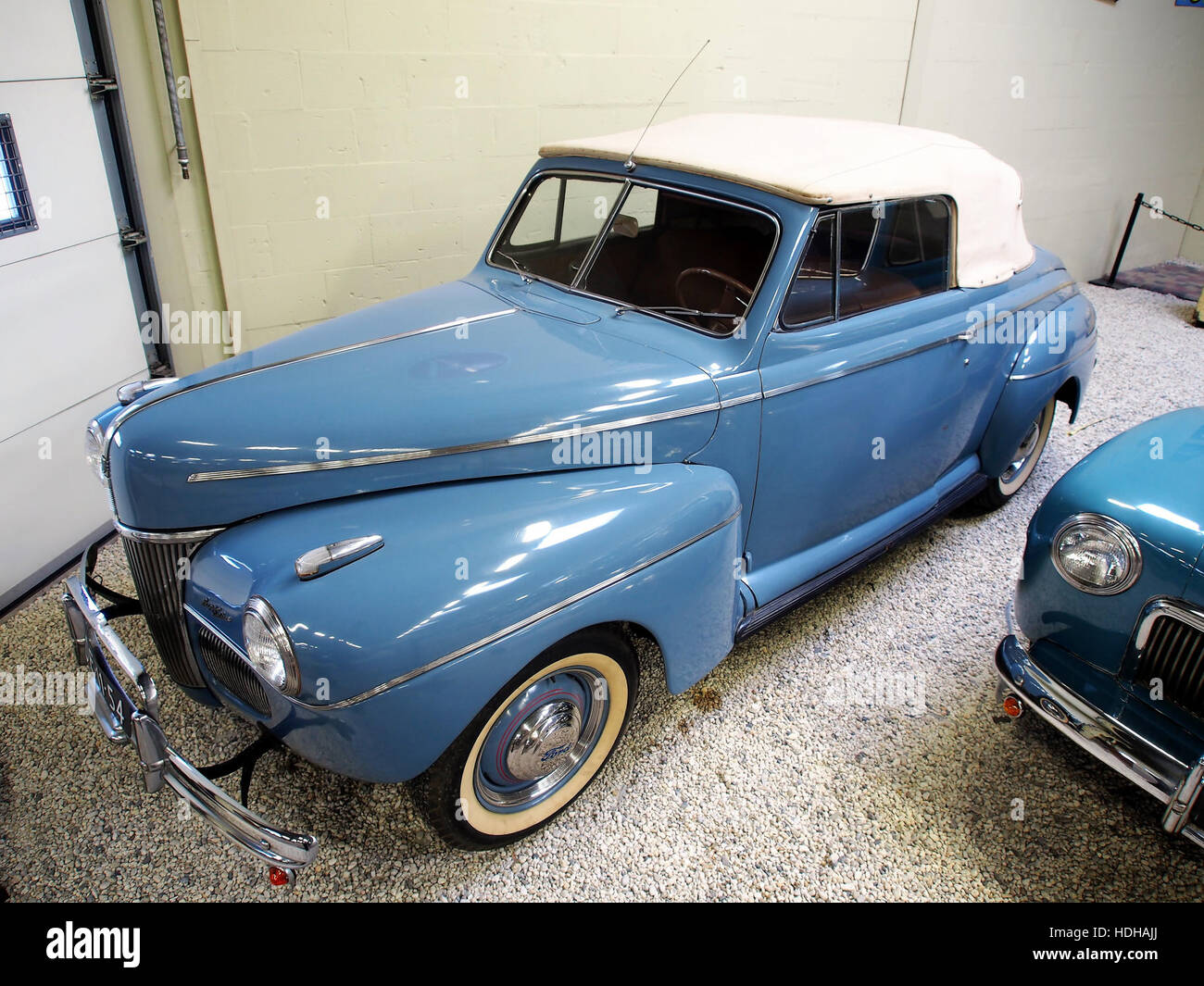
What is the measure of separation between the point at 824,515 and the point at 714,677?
0.69 m

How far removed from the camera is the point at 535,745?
6.88ft

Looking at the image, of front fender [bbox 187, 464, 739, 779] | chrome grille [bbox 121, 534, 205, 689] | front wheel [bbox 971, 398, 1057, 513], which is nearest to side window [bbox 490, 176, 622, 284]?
front fender [bbox 187, 464, 739, 779]

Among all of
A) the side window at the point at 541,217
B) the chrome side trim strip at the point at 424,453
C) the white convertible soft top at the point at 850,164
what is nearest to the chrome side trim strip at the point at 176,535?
the chrome side trim strip at the point at 424,453

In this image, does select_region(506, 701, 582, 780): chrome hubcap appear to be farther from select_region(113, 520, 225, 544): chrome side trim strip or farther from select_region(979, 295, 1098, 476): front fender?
select_region(979, 295, 1098, 476): front fender

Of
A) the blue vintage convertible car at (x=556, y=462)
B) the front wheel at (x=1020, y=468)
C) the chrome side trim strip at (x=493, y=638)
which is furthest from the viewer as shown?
the front wheel at (x=1020, y=468)

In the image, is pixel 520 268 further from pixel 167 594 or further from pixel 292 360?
pixel 167 594

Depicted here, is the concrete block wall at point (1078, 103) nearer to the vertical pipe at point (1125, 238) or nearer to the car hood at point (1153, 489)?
the vertical pipe at point (1125, 238)

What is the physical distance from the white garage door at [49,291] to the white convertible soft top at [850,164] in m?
1.99

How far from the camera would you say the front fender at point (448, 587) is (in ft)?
5.53

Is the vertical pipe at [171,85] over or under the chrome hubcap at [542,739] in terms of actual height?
over

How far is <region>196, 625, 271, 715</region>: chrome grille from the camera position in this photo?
1846 mm

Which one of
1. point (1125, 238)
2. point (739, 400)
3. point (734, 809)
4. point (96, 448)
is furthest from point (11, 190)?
point (1125, 238)

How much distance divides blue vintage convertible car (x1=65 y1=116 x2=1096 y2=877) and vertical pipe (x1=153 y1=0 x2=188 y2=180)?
5.60 feet
